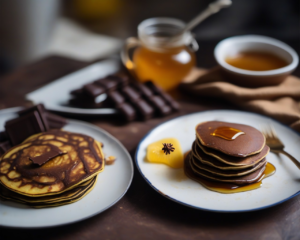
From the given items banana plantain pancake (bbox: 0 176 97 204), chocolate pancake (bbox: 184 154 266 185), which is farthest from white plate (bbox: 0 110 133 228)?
chocolate pancake (bbox: 184 154 266 185)

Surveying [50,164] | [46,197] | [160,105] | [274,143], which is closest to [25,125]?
[50,164]

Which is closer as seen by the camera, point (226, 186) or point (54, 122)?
point (226, 186)

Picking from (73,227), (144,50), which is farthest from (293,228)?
(144,50)

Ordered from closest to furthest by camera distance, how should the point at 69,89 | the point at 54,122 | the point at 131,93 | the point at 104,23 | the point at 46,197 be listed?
the point at 46,197 → the point at 54,122 → the point at 131,93 → the point at 69,89 → the point at 104,23

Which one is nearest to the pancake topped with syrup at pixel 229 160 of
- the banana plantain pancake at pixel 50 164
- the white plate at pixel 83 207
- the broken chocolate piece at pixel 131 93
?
the white plate at pixel 83 207

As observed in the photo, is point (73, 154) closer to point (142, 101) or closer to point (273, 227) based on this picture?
point (142, 101)

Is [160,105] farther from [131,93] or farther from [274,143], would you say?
[274,143]
